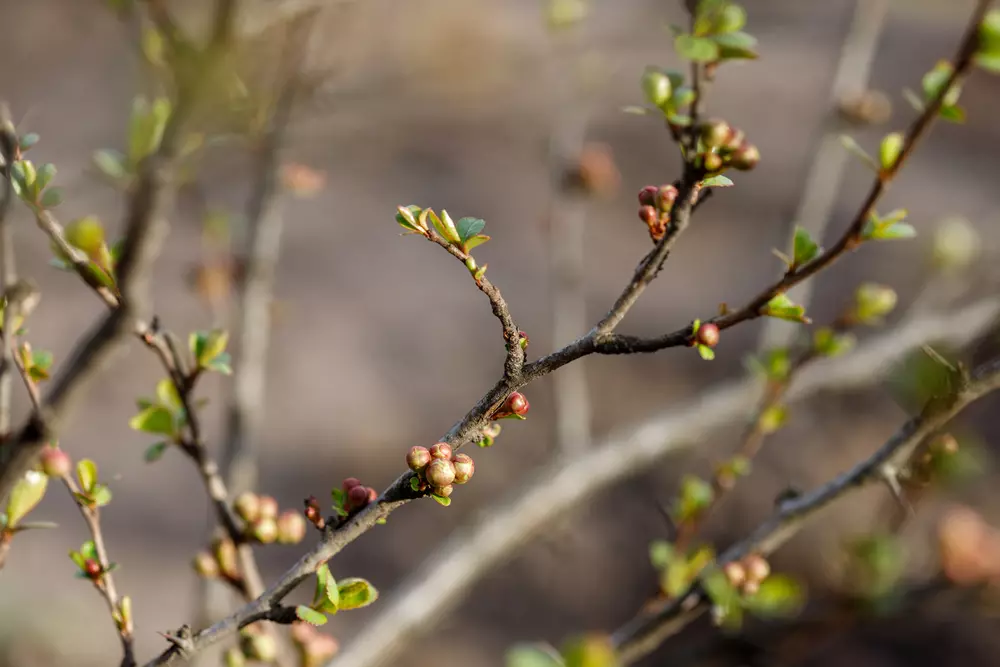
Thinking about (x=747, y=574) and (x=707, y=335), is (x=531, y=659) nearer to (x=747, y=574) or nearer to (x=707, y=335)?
(x=707, y=335)

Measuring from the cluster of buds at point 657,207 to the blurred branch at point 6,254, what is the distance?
0.31 meters

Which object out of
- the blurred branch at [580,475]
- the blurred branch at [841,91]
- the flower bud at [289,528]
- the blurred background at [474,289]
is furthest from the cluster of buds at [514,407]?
the blurred branch at [841,91]

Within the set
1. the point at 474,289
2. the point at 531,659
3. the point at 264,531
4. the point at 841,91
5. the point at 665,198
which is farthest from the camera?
the point at 474,289

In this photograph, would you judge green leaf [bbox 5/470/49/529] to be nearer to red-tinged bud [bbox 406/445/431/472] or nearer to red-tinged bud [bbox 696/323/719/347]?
red-tinged bud [bbox 406/445/431/472]

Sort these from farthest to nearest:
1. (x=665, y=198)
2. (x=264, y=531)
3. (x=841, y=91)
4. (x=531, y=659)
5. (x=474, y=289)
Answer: (x=474, y=289) < (x=841, y=91) < (x=264, y=531) < (x=665, y=198) < (x=531, y=659)

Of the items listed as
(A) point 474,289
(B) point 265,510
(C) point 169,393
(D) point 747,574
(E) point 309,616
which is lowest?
(D) point 747,574

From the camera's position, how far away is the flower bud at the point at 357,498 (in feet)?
1.34

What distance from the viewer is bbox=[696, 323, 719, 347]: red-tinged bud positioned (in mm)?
366

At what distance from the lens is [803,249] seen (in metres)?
0.42

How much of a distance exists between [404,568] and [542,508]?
54.2 inches

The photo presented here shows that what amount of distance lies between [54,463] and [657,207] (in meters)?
0.37

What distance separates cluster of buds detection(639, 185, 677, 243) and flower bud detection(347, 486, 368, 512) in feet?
0.67

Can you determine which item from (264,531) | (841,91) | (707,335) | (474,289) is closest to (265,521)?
(264,531)

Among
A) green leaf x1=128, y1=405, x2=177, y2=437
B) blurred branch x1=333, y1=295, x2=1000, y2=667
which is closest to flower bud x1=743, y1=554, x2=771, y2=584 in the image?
blurred branch x1=333, y1=295, x2=1000, y2=667
